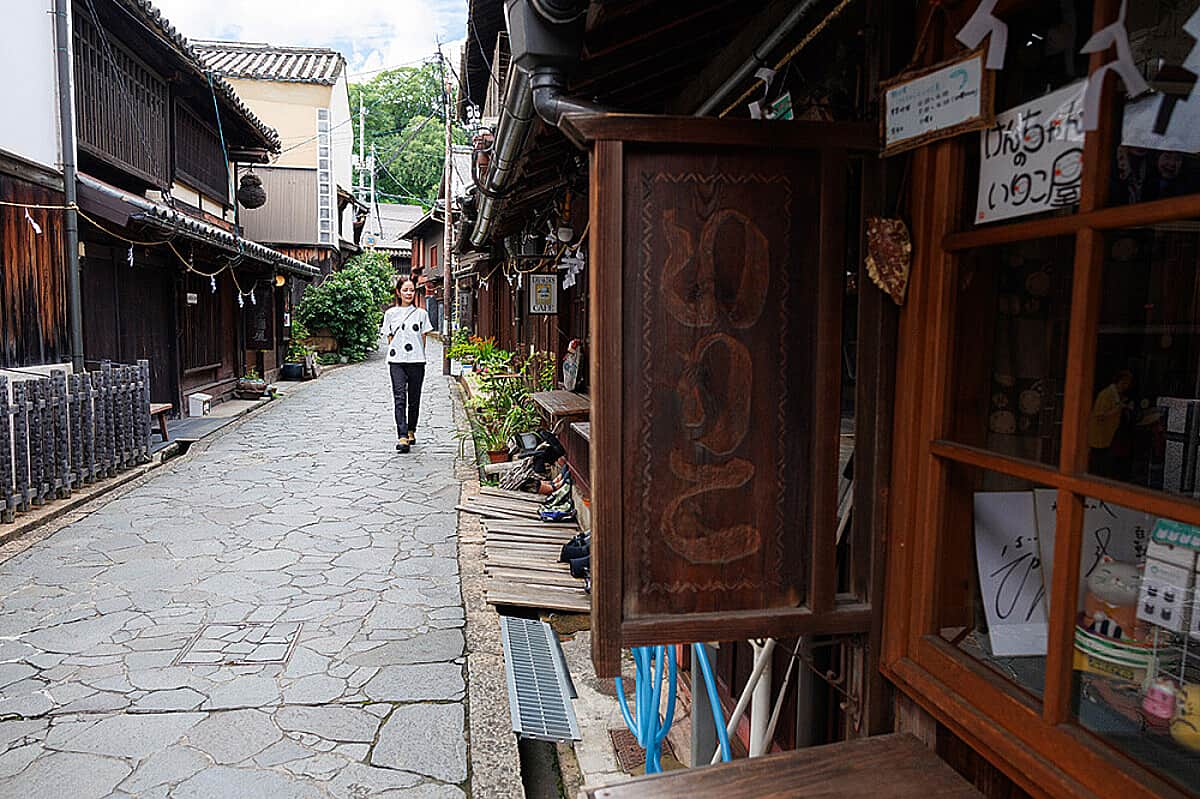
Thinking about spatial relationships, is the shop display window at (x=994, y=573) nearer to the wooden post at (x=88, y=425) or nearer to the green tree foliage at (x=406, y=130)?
the wooden post at (x=88, y=425)

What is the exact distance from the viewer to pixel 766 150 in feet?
8.08

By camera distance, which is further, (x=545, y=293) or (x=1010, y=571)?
(x=545, y=293)

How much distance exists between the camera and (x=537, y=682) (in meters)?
5.24

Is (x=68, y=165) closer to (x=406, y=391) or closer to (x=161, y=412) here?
(x=161, y=412)

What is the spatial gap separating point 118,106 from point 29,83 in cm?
296

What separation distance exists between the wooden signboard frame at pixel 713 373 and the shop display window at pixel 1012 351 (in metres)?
0.37

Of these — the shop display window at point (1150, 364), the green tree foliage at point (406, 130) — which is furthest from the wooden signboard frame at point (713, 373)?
the green tree foliage at point (406, 130)

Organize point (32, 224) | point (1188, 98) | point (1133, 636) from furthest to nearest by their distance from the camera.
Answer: point (32, 224) < point (1133, 636) < point (1188, 98)

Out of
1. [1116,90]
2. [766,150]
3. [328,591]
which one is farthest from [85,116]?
[1116,90]

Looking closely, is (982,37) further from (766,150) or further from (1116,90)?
(766,150)

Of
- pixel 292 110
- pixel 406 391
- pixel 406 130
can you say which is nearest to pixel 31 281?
pixel 406 391

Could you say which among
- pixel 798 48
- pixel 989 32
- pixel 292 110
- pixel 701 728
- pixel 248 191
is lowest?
pixel 701 728

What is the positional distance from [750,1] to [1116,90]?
2148mm

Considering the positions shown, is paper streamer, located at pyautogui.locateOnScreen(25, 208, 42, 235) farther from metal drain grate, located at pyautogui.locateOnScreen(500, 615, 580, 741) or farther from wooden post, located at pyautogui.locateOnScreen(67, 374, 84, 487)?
metal drain grate, located at pyautogui.locateOnScreen(500, 615, 580, 741)
